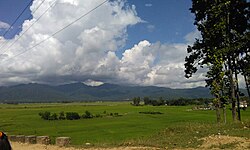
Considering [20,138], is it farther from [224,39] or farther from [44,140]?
[224,39]

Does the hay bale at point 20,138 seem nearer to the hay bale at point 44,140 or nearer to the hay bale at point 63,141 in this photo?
the hay bale at point 44,140

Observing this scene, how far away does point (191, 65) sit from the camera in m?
31.1

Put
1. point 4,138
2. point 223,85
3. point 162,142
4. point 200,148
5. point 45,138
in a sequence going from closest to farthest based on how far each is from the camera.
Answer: point 4,138, point 200,148, point 162,142, point 45,138, point 223,85

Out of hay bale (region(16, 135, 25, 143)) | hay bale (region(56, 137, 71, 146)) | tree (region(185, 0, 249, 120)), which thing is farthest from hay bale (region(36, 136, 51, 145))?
tree (region(185, 0, 249, 120))

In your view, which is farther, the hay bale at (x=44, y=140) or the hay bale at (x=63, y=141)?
the hay bale at (x=44, y=140)

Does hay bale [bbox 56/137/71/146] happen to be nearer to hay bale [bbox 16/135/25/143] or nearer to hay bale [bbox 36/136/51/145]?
hay bale [bbox 36/136/51/145]

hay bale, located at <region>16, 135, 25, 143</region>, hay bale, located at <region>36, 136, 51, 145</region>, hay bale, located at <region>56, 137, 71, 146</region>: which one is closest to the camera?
hay bale, located at <region>56, 137, 71, 146</region>

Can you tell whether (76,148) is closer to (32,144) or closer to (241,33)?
(32,144)

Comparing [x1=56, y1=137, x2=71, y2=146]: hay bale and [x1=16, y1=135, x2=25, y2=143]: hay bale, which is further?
[x1=16, y1=135, x2=25, y2=143]: hay bale

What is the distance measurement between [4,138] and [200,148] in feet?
33.9

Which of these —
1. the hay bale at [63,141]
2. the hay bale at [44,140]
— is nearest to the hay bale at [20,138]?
the hay bale at [44,140]

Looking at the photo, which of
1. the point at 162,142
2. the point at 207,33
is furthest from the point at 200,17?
the point at 162,142

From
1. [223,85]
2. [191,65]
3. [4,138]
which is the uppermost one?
[191,65]

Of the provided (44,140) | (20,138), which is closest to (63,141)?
(44,140)
